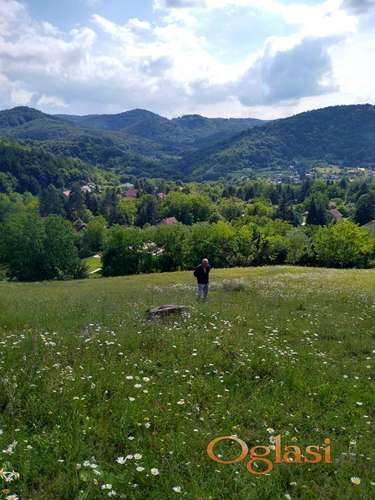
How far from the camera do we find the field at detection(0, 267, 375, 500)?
6.52 meters

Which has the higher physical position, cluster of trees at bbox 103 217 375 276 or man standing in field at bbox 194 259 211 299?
man standing in field at bbox 194 259 211 299

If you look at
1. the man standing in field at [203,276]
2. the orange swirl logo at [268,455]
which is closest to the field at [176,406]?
the orange swirl logo at [268,455]

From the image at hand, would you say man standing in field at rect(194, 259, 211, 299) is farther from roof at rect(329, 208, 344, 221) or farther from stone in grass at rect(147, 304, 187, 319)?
roof at rect(329, 208, 344, 221)

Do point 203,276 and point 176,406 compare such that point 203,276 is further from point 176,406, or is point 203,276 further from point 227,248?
point 227,248

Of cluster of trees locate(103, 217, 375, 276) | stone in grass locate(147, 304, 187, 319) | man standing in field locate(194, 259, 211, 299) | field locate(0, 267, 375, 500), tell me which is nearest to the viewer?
field locate(0, 267, 375, 500)

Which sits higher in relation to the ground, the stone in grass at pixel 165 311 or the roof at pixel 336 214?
the stone in grass at pixel 165 311

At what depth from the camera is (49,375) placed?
970cm

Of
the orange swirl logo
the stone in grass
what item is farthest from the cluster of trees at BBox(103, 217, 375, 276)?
the orange swirl logo

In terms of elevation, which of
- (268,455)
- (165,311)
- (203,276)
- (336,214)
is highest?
(268,455)

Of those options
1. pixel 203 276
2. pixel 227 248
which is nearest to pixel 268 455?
pixel 203 276

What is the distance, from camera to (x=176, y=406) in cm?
892

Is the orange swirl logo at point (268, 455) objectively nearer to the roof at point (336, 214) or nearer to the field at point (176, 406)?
the field at point (176, 406)

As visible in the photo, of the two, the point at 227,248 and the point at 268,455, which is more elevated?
the point at 268,455

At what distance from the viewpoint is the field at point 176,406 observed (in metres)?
6.52
